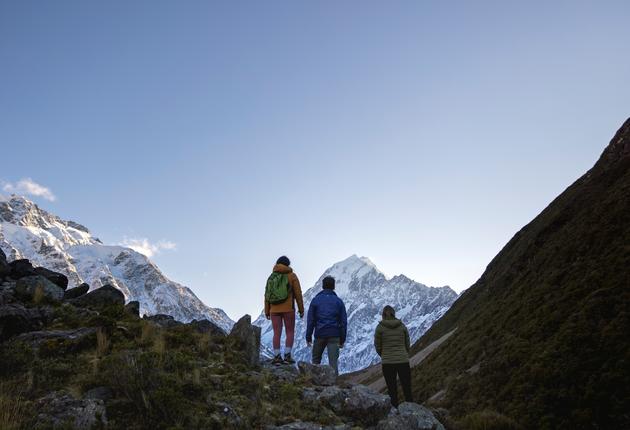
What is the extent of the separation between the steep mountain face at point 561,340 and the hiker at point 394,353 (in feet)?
9.65

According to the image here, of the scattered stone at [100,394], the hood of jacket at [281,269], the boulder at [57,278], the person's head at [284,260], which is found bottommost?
the scattered stone at [100,394]

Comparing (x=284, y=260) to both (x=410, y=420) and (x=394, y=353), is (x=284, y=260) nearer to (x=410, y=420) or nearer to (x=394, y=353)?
(x=394, y=353)

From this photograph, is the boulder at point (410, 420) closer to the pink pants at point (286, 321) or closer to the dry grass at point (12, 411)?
the pink pants at point (286, 321)

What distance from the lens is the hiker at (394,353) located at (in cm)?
1167

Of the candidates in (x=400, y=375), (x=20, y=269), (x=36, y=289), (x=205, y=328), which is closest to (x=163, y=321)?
(x=205, y=328)

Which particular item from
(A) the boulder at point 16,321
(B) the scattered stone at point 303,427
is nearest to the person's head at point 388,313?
(B) the scattered stone at point 303,427

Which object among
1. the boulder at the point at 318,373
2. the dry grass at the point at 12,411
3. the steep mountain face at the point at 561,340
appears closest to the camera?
the dry grass at the point at 12,411

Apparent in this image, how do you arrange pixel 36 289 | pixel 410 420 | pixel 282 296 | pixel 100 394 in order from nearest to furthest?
pixel 100 394
pixel 410 420
pixel 282 296
pixel 36 289

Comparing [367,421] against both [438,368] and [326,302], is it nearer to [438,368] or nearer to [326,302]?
[326,302]

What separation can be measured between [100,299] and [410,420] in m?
11.3

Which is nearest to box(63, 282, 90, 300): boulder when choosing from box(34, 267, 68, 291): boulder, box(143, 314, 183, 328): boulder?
box(34, 267, 68, 291): boulder

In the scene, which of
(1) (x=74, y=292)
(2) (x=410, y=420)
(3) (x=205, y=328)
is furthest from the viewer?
(1) (x=74, y=292)

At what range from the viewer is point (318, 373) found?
36.8ft

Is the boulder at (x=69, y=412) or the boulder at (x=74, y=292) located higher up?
the boulder at (x=74, y=292)
